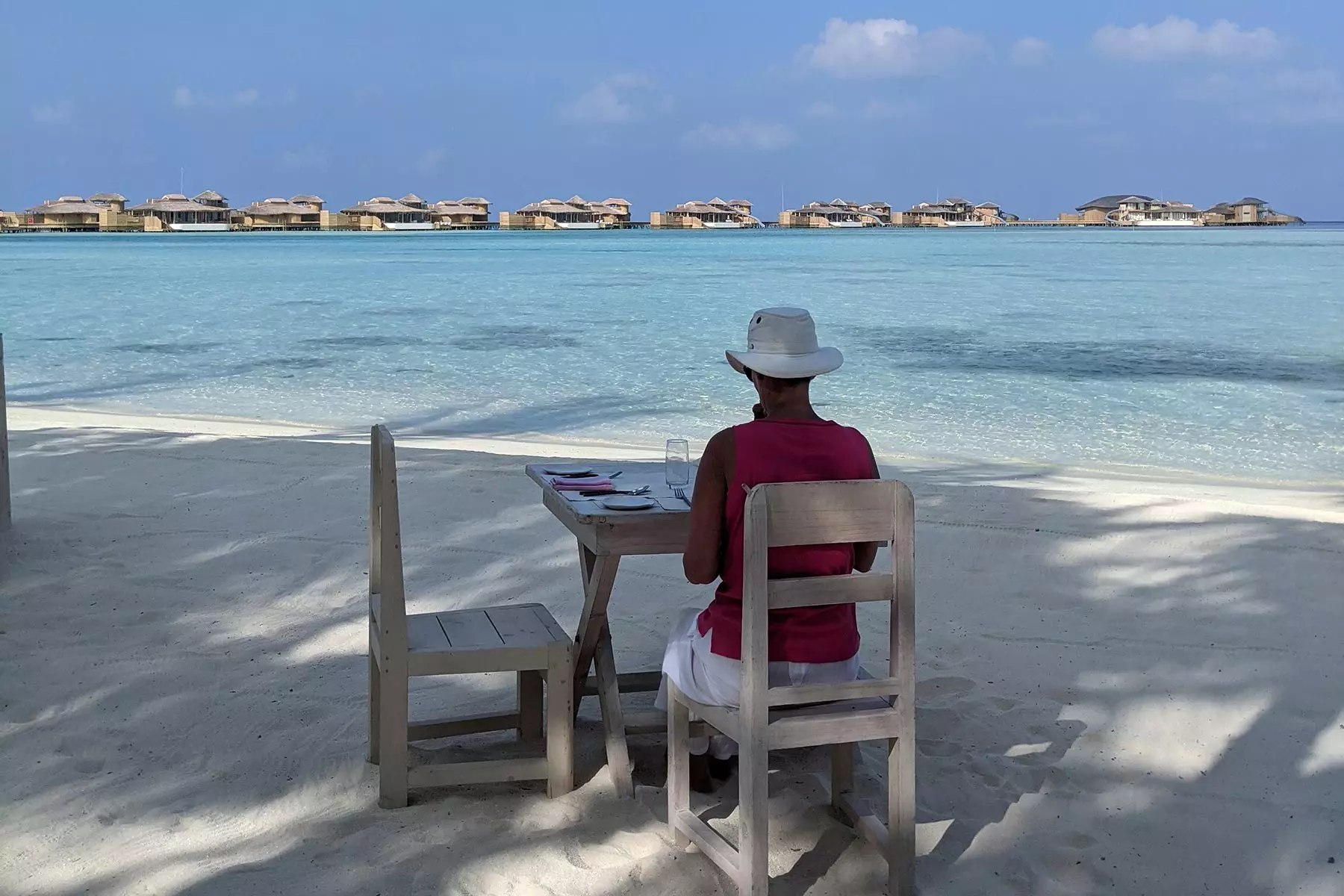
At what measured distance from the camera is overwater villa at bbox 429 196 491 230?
128 m

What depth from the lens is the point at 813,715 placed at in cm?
253

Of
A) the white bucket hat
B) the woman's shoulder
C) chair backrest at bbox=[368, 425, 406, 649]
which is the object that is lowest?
chair backrest at bbox=[368, 425, 406, 649]

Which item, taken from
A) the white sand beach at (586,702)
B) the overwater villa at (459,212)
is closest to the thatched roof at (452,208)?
the overwater villa at (459,212)

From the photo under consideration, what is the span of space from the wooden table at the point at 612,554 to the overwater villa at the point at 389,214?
12500 cm

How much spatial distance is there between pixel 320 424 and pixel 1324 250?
2489 inches

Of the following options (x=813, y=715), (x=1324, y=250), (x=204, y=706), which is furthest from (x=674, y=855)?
(x=1324, y=250)

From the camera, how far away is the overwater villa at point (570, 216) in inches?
5157

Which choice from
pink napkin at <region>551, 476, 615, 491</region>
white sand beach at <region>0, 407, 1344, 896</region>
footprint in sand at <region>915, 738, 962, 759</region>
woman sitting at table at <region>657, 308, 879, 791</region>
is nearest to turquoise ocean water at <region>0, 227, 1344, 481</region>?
white sand beach at <region>0, 407, 1344, 896</region>

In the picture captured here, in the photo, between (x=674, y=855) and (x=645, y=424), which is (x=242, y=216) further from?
(x=674, y=855)

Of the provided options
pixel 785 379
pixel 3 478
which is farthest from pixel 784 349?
pixel 3 478

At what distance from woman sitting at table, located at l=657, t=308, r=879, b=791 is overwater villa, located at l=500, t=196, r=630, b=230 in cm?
13034

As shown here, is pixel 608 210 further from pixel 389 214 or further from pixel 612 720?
pixel 612 720

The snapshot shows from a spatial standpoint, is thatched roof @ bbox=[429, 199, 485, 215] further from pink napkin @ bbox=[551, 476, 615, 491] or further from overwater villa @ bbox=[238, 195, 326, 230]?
pink napkin @ bbox=[551, 476, 615, 491]

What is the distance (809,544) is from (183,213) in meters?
128
